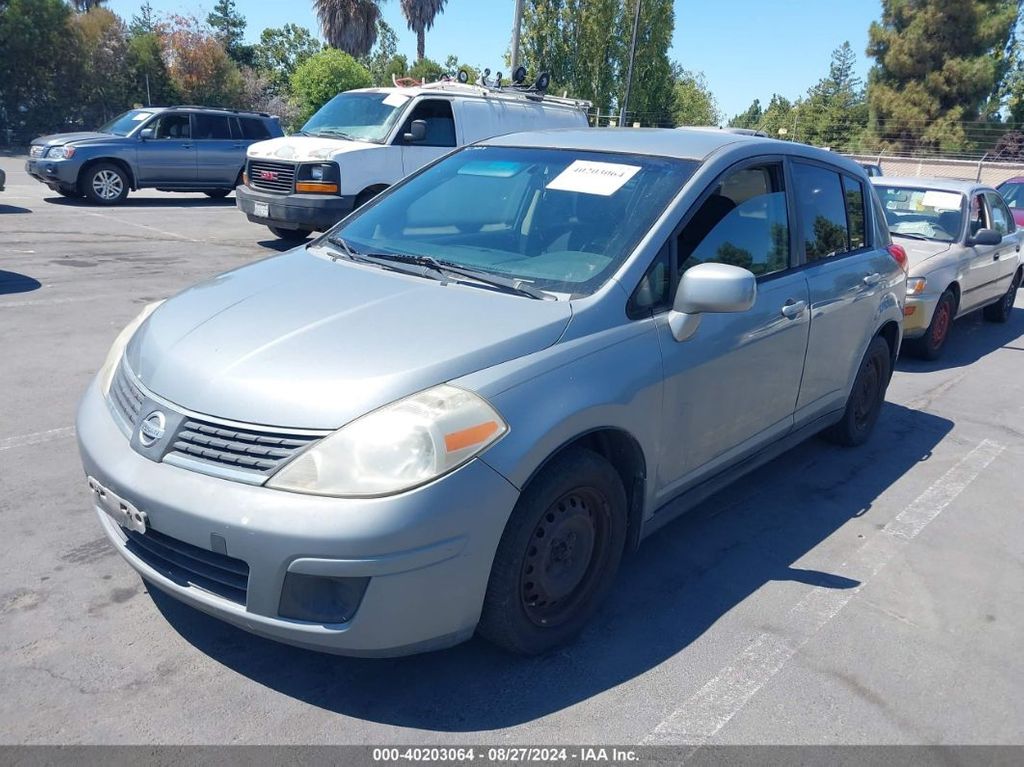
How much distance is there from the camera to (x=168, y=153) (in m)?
16.3

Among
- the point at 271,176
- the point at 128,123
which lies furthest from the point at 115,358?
the point at 128,123

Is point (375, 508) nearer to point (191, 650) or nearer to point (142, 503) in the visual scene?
point (142, 503)

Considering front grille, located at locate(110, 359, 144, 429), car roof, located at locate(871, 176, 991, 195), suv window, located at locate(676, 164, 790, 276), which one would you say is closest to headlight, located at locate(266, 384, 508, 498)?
front grille, located at locate(110, 359, 144, 429)

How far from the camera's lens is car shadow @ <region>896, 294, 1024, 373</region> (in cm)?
803

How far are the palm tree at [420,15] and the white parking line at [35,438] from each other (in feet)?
160

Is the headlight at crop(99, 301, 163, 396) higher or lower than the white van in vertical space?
lower

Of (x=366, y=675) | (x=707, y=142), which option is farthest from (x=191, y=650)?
(x=707, y=142)

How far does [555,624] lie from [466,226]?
186 cm

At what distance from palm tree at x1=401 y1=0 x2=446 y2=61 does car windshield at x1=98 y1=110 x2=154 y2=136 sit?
3596cm

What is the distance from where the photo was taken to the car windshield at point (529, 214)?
3.49m

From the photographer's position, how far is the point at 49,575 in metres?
3.44

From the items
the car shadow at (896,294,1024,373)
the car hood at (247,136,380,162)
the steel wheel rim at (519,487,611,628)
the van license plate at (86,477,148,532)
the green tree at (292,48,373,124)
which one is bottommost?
the car shadow at (896,294,1024,373)

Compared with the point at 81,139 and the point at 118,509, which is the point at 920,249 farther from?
the point at 81,139

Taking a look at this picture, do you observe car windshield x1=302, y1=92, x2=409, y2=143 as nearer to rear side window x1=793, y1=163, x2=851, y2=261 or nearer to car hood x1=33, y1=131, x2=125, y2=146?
car hood x1=33, y1=131, x2=125, y2=146
